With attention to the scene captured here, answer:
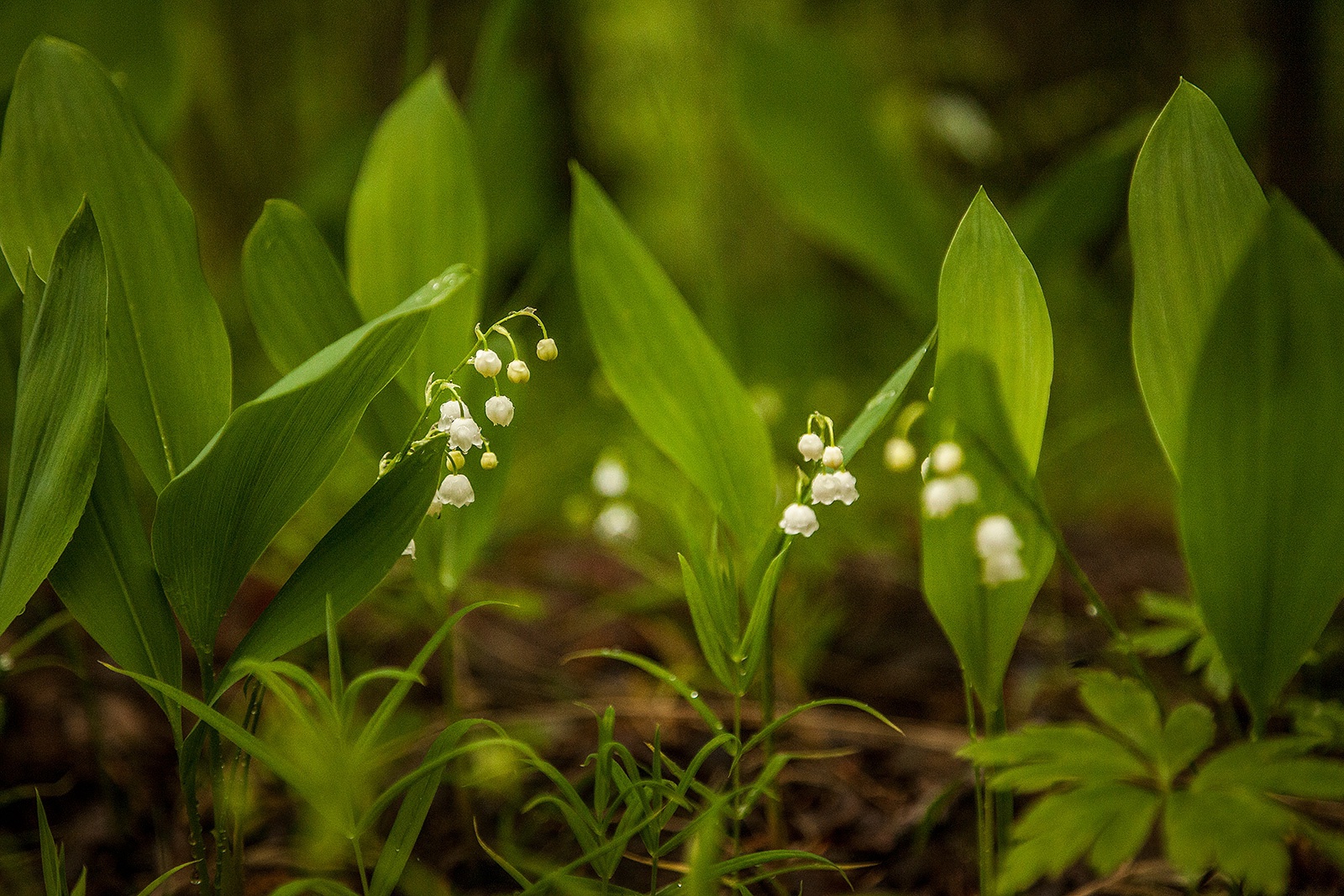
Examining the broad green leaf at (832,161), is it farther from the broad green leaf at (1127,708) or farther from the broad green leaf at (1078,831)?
the broad green leaf at (1078,831)

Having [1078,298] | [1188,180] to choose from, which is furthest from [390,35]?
[1078,298]

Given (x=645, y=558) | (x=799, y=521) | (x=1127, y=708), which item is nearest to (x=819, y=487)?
(x=799, y=521)

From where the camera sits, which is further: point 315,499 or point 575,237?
point 315,499

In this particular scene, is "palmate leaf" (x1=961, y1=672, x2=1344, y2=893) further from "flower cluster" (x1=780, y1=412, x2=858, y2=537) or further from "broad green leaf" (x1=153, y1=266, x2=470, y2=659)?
"broad green leaf" (x1=153, y1=266, x2=470, y2=659)

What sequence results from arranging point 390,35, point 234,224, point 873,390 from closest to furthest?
point 390,35
point 873,390
point 234,224

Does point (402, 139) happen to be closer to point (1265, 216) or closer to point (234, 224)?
point (1265, 216)

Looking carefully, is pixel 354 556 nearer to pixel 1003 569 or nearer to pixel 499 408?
pixel 499 408

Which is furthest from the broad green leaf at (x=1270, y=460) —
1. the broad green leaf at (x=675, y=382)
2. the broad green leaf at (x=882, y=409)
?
the broad green leaf at (x=675, y=382)

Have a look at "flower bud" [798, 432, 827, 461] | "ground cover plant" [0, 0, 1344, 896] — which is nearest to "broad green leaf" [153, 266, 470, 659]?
"ground cover plant" [0, 0, 1344, 896]
